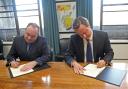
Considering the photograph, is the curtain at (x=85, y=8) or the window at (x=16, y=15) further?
the window at (x=16, y=15)

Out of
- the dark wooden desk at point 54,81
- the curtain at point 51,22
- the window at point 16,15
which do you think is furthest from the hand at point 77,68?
the window at point 16,15

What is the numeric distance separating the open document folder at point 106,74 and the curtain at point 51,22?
76.9 inches

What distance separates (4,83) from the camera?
66.0 inches

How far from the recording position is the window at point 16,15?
163 inches

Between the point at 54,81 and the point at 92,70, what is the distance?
1.48 ft

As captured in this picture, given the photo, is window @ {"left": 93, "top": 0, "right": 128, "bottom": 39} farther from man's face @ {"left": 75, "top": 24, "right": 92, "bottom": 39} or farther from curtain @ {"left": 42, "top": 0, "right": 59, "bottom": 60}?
man's face @ {"left": 75, "top": 24, "right": 92, "bottom": 39}

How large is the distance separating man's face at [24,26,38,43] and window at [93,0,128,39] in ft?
6.19

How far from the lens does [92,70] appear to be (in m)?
1.82

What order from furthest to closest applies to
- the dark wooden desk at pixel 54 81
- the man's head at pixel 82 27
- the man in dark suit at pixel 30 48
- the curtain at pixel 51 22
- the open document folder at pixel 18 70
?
1. the curtain at pixel 51 22
2. the man in dark suit at pixel 30 48
3. the man's head at pixel 82 27
4. the open document folder at pixel 18 70
5. the dark wooden desk at pixel 54 81

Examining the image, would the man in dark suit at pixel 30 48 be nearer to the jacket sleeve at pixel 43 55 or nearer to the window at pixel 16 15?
the jacket sleeve at pixel 43 55

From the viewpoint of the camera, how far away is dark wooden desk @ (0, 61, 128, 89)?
151 cm

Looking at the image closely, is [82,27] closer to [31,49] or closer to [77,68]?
[77,68]

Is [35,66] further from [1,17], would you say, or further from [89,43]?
[1,17]

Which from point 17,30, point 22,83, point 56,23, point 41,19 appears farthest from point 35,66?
point 17,30
